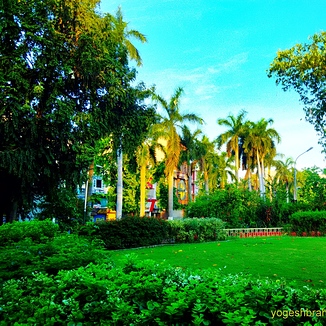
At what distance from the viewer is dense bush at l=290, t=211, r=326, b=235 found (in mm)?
22438

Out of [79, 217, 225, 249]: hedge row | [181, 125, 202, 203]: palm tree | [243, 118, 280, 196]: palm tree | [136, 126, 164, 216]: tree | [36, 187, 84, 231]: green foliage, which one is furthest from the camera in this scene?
[243, 118, 280, 196]: palm tree

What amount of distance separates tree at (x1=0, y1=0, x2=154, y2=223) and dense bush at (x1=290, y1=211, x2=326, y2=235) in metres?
13.6

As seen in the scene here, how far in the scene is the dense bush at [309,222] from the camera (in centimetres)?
2244

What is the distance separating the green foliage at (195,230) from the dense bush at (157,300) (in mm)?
15880

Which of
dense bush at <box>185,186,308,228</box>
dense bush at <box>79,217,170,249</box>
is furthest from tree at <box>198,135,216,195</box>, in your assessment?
dense bush at <box>79,217,170,249</box>

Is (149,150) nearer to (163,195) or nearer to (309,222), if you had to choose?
(309,222)

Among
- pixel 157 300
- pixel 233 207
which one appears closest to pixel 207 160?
pixel 233 207

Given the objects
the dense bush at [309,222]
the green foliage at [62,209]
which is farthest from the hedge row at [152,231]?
the dense bush at [309,222]

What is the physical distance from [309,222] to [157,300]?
22.3 m

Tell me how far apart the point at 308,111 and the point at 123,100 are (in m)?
11.9

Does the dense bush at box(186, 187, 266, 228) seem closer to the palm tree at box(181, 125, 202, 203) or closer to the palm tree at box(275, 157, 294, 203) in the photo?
the palm tree at box(181, 125, 202, 203)

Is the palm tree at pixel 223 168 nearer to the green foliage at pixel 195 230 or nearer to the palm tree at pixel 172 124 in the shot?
the palm tree at pixel 172 124

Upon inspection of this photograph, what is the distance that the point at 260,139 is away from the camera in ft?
143

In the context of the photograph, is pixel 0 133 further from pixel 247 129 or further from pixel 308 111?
pixel 247 129
